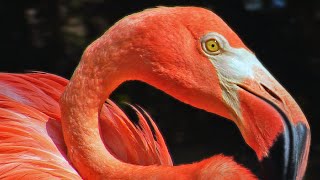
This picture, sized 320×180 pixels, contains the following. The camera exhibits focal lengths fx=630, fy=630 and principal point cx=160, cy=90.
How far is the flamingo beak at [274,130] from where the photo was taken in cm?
193

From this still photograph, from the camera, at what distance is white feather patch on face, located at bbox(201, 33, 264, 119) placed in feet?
6.65

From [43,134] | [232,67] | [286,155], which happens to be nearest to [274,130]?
[286,155]

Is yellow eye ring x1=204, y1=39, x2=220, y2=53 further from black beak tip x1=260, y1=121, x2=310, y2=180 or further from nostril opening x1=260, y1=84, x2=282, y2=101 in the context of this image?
black beak tip x1=260, y1=121, x2=310, y2=180

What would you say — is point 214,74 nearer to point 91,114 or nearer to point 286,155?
point 286,155

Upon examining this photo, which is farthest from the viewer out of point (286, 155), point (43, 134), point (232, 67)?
point (43, 134)

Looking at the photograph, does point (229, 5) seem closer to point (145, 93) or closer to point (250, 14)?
point (250, 14)

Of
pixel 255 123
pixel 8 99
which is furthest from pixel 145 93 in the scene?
pixel 255 123

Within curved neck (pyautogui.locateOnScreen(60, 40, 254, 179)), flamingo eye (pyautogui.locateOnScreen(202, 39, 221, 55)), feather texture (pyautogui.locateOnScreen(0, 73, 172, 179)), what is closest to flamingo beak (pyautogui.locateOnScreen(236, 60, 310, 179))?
flamingo eye (pyautogui.locateOnScreen(202, 39, 221, 55))

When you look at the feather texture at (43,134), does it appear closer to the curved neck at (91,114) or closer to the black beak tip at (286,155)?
the curved neck at (91,114)

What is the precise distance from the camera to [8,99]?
242 centimetres

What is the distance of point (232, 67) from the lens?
204 cm

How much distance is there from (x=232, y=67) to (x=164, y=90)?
274mm

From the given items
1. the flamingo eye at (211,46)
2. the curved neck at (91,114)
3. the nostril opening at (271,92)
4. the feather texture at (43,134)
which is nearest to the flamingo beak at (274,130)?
the nostril opening at (271,92)

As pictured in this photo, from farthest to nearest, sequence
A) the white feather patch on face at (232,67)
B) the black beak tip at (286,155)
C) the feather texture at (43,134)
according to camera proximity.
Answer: the feather texture at (43,134)
the white feather patch on face at (232,67)
the black beak tip at (286,155)
